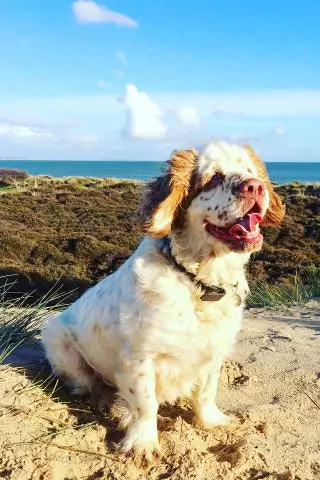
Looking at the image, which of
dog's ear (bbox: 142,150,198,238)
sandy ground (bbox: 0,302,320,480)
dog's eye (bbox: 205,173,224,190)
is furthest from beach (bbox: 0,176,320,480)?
dog's eye (bbox: 205,173,224,190)

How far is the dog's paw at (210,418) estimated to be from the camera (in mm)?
3734

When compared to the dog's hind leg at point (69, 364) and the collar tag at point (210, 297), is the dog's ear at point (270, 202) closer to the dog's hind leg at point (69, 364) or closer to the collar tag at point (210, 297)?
the collar tag at point (210, 297)

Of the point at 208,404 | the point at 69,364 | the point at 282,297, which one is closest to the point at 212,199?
the point at 208,404

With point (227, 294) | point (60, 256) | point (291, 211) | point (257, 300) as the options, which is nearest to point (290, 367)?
point (227, 294)

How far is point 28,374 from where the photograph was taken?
4070 millimetres

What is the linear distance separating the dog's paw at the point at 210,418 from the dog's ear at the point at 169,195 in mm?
1262

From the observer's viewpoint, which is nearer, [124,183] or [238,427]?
[238,427]

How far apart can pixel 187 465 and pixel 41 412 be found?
0.97 meters

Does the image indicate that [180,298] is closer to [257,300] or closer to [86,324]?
[86,324]

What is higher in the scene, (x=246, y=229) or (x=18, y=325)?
(x=246, y=229)

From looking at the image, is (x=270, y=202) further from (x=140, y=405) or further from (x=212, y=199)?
(x=140, y=405)

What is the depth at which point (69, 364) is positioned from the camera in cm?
399

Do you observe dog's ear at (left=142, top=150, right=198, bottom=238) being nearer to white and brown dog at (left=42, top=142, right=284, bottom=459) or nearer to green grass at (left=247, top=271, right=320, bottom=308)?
white and brown dog at (left=42, top=142, right=284, bottom=459)

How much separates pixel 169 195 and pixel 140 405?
1.26m
